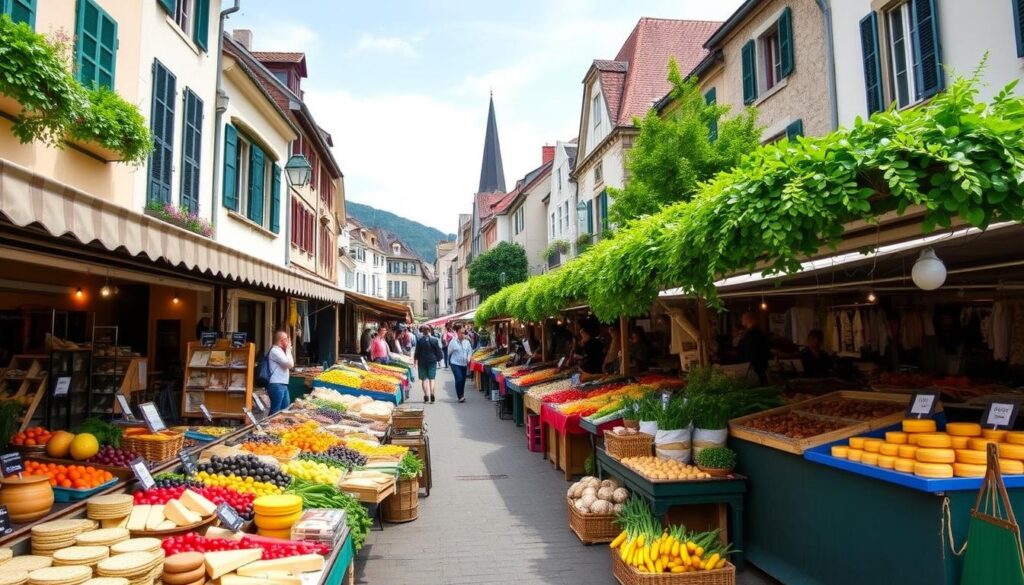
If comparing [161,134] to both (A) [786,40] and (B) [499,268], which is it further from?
(B) [499,268]

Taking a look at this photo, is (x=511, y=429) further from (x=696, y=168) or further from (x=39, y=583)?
(x=39, y=583)

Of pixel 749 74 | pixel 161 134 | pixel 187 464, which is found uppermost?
pixel 749 74

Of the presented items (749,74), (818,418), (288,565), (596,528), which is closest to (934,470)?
(818,418)

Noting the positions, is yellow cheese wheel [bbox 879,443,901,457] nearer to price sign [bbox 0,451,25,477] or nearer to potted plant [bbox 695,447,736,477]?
potted plant [bbox 695,447,736,477]

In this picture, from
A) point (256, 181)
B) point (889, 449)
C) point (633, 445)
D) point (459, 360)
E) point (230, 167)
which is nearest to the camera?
point (889, 449)

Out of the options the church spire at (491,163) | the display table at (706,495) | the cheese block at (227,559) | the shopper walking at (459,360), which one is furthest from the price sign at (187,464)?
the church spire at (491,163)

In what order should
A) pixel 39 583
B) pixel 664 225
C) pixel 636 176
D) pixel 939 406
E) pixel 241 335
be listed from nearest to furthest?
pixel 39 583, pixel 939 406, pixel 664 225, pixel 241 335, pixel 636 176

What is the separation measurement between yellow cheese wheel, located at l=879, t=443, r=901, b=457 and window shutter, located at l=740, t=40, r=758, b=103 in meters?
12.8

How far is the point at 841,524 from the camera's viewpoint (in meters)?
4.57

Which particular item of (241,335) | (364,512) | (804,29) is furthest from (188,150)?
(804,29)

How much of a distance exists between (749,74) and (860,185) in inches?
512

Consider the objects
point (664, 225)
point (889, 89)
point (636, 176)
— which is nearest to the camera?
point (664, 225)

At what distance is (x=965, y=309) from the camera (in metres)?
11.1

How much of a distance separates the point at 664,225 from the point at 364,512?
12.6 ft
